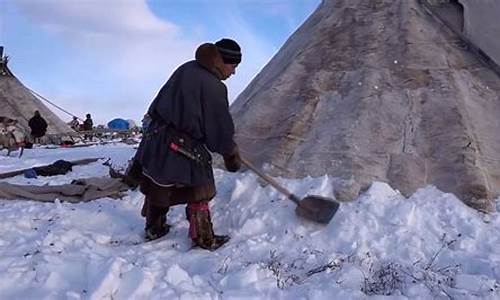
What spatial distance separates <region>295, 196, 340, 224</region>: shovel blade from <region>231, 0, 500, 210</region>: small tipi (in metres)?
0.47

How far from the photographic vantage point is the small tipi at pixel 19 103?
2045 cm

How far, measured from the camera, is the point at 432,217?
13.6 ft

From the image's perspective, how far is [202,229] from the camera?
13.4 ft

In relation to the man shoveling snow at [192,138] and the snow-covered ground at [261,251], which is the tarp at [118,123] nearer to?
the snow-covered ground at [261,251]

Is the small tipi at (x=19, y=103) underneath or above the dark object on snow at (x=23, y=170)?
above

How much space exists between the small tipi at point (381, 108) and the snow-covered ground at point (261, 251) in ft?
0.91

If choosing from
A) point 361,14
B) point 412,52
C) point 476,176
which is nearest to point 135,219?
point 476,176

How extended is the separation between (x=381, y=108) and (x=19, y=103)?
18.0m

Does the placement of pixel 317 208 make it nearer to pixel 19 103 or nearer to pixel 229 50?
pixel 229 50

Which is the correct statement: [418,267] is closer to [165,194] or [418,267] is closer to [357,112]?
[165,194]

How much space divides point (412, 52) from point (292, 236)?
8.57 feet

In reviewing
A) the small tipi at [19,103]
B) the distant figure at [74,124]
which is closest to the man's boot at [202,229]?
the small tipi at [19,103]

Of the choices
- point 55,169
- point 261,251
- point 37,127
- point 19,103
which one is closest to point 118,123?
point 19,103

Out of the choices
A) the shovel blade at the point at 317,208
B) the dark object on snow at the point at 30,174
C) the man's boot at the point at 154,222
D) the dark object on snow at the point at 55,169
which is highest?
the dark object on snow at the point at 30,174
